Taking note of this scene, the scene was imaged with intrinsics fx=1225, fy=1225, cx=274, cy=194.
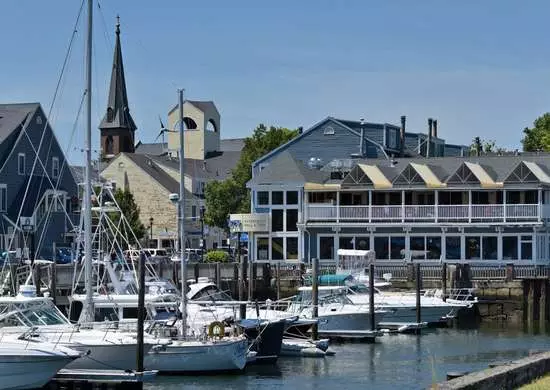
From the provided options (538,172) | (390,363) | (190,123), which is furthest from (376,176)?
(190,123)

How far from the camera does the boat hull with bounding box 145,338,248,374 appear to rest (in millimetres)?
39531

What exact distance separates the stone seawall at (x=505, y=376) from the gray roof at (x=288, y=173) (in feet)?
162

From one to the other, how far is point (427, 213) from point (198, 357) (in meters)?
35.6

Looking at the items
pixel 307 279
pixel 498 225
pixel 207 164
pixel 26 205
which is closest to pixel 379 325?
pixel 307 279

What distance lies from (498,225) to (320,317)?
66.6 feet

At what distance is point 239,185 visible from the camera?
104m

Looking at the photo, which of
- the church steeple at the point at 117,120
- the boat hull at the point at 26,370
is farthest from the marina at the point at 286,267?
the church steeple at the point at 117,120

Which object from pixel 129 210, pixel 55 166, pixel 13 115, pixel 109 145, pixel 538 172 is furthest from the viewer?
pixel 109 145

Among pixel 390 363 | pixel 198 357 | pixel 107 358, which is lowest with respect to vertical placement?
pixel 390 363

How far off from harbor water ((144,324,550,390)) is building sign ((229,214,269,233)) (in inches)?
757

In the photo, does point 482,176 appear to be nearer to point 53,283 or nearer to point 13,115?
point 53,283

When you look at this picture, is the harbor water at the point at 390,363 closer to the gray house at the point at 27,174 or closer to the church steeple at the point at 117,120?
the gray house at the point at 27,174

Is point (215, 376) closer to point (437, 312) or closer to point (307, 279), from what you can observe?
point (437, 312)

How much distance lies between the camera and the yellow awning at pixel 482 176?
7212 centimetres
